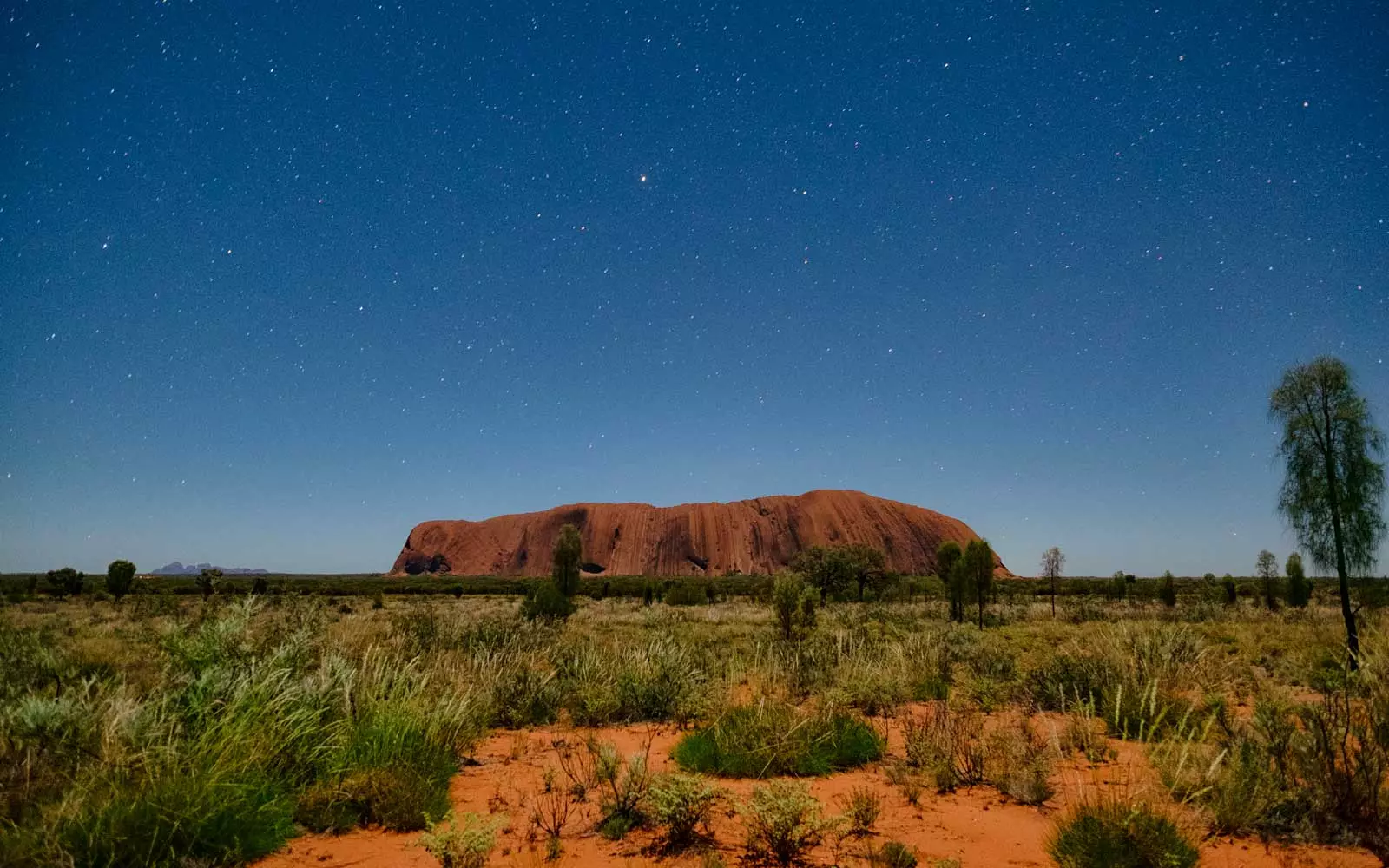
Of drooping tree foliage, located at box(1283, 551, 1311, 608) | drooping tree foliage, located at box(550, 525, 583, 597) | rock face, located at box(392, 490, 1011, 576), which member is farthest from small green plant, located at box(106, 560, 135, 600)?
rock face, located at box(392, 490, 1011, 576)

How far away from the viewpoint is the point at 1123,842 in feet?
14.1

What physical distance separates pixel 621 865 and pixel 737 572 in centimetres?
12349

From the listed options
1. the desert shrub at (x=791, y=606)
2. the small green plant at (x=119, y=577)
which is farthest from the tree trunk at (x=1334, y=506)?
the small green plant at (x=119, y=577)

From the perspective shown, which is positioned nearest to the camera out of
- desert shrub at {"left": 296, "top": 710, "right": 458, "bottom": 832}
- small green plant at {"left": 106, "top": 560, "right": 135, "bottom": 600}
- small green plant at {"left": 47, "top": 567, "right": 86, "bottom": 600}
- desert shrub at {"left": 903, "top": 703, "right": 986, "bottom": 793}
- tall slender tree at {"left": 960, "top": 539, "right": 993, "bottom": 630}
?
desert shrub at {"left": 296, "top": 710, "right": 458, "bottom": 832}

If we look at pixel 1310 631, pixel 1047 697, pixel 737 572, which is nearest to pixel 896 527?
pixel 737 572

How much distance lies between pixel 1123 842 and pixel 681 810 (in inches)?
127

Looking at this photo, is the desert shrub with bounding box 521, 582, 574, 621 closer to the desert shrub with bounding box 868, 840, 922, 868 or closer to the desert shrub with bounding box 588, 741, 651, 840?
the desert shrub with bounding box 588, 741, 651, 840

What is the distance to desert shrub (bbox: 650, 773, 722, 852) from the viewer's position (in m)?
4.85

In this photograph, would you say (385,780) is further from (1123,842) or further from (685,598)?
(685,598)

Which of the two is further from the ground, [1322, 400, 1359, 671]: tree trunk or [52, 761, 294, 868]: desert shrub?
[1322, 400, 1359, 671]: tree trunk

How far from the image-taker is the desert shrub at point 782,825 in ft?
14.9

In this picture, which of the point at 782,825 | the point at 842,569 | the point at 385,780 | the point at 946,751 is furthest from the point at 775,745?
the point at 842,569

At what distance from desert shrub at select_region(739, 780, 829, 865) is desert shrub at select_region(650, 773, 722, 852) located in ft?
1.18

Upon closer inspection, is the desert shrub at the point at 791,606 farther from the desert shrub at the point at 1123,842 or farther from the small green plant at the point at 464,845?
the small green plant at the point at 464,845
